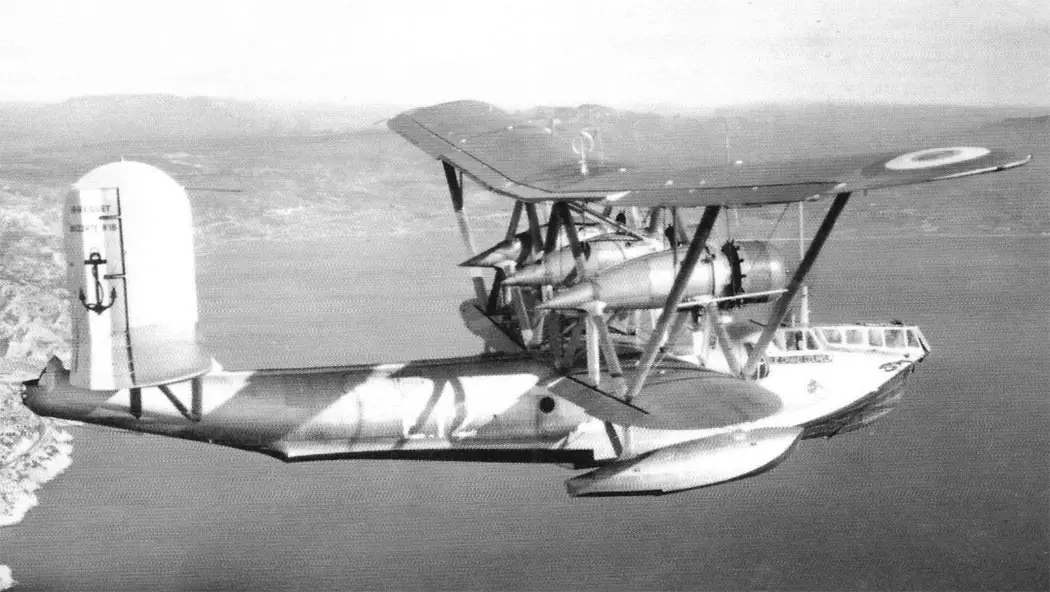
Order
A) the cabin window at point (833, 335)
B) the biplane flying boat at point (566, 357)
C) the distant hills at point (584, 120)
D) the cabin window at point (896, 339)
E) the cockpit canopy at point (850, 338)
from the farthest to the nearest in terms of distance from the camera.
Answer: the distant hills at point (584, 120) → the cabin window at point (896, 339) → the cabin window at point (833, 335) → the cockpit canopy at point (850, 338) → the biplane flying boat at point (566, 357)

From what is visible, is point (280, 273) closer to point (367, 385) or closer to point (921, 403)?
point (921, 403)

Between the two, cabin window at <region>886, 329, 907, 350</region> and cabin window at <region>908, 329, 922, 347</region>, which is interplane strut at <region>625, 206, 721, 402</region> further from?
cabin window at <region>908, 329, 922, 347</region>

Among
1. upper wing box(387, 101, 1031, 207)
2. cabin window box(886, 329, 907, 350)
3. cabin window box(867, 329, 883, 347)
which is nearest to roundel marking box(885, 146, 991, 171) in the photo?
upper wing box(387, 101, 1031, 207)

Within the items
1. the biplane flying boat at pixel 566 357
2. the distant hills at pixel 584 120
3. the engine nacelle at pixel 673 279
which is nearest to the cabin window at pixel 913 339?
the biplane flying boat at pixel 566 357

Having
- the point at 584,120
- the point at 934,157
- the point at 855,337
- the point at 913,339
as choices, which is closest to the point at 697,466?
the point at 934,157

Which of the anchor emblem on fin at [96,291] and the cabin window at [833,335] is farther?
the cabin window at [833,335]

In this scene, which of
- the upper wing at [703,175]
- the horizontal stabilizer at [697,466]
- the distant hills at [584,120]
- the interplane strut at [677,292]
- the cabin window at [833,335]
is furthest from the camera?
the distant hills at [584,120]

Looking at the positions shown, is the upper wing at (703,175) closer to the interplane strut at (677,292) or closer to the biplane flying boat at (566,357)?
the biplane flying boat at (566,357)
